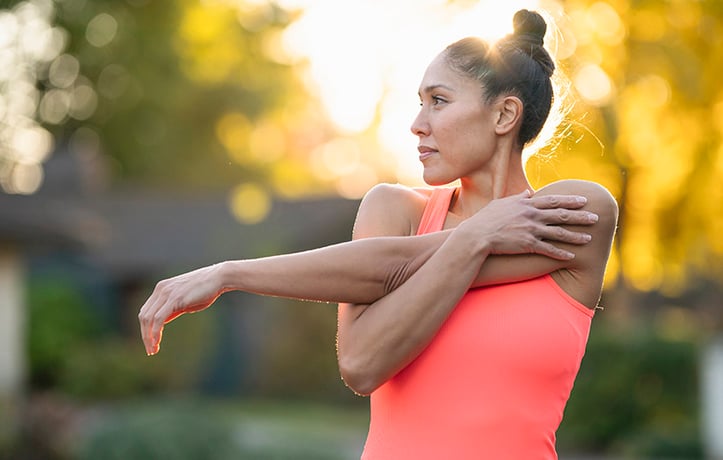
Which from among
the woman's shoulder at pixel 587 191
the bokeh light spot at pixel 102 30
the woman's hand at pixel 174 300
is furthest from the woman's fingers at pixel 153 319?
the bokeh light spot at pixel 102 30

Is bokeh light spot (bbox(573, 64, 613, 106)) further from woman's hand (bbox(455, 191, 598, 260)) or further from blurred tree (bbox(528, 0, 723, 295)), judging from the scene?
woman's hand (bbox(455, 191, 598, 260))

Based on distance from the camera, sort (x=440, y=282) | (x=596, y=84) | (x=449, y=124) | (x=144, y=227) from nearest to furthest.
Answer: (x=440, y=282) → (x=449, y=124) → (x=596, y=84) → (x=144, y=227)

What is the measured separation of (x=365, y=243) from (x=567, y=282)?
45 cm

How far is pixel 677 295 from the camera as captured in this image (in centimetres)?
2767

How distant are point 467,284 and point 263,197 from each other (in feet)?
86.4

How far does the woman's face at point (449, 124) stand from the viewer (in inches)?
99.3

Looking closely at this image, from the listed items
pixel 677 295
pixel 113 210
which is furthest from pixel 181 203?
pixel 677 295

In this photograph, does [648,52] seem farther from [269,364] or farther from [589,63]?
[269,364]

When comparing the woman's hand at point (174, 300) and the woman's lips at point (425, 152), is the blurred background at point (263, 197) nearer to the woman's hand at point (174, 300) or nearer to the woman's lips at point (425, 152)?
the woman's lips at point (425, 152)

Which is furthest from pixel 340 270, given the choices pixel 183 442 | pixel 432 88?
pixel 183 442

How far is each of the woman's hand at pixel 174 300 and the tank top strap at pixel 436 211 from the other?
54 cm

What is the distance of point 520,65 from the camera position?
2574 mm

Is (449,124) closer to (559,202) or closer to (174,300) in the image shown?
(559,202)

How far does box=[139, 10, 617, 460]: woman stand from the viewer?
2400 mm
